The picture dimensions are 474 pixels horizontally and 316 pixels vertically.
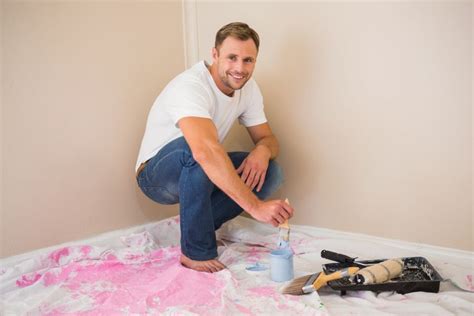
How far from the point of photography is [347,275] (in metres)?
1.13

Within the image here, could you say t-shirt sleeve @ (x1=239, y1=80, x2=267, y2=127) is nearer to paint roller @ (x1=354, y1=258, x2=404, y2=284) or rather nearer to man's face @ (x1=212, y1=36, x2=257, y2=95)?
man's face @ (x1=212, y1=36, x2=257, y2=95)

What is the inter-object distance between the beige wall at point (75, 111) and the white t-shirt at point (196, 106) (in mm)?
203

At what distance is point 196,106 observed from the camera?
50.3 inches

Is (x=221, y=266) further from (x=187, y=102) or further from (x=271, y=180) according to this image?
(x=187, y=102)

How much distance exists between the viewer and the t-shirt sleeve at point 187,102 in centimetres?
127

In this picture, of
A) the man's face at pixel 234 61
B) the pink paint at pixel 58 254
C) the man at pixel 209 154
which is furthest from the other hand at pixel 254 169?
the pink paint at pixel 58 254

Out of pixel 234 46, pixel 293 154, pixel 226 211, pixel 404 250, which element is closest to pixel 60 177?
pixel 226 211

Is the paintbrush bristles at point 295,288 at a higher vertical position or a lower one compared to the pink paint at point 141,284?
higher

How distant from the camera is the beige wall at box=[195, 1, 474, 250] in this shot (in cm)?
129

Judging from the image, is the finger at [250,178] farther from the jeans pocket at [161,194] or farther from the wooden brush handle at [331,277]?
the wooden brush handle at [331,277]

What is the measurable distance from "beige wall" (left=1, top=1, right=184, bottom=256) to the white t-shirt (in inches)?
8.0

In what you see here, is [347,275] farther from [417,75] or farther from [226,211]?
[417,75]

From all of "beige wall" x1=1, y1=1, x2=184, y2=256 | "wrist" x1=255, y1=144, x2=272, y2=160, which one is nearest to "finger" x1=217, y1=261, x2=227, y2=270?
"wrist" x1=255, y1=144, x2=272, y2=160

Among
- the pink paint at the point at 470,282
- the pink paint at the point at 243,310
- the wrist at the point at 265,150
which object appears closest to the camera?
the pink paint at the point at 243,310
